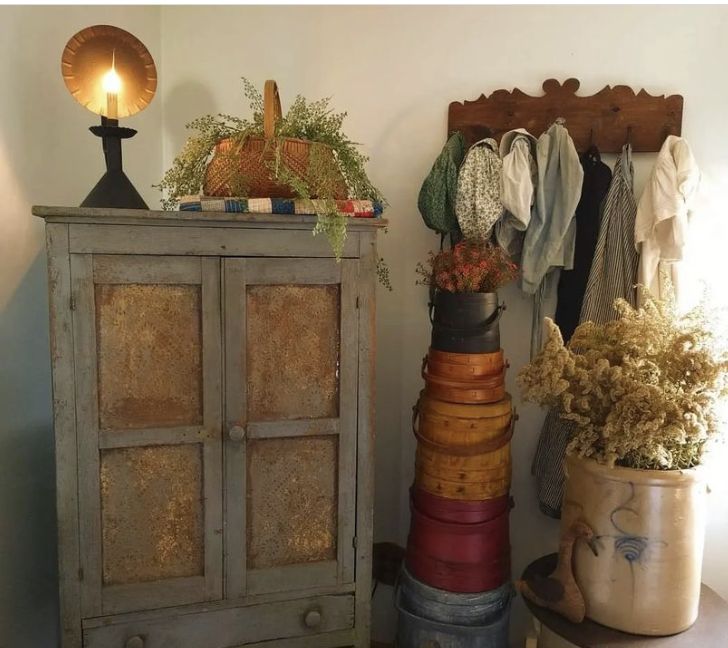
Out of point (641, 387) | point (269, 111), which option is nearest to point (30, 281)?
point (269, 111)

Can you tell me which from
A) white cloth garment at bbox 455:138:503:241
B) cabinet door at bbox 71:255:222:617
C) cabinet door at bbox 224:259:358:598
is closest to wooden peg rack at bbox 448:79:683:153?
white cloth garment at bbox 455:138:503:241

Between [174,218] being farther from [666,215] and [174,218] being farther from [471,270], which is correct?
[666,215]

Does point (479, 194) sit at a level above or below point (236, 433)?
above

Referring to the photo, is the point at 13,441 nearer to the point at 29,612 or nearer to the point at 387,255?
the point at 29,612

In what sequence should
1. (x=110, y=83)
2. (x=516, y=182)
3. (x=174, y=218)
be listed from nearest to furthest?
(x=174, y=218) → (x=110, y=83) → (x=516, y=182)

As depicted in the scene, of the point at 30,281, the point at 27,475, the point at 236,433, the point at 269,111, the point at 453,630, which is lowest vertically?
the point at 453,630

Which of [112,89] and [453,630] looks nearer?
[112,89]

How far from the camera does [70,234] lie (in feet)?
4.32

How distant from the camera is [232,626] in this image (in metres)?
1.49

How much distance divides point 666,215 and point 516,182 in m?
0.45

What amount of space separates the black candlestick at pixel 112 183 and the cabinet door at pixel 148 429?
19 cm

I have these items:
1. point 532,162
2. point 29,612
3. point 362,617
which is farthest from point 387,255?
point 29,612

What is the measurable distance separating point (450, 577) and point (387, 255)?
1.11 meters

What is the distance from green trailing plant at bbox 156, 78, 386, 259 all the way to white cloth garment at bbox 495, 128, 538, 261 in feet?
1.66
